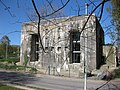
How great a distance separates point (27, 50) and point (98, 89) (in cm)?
2169

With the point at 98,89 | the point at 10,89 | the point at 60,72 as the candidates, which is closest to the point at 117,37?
the point at 10,89

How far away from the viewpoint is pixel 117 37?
8.36 ft

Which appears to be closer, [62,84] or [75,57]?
[62,84]

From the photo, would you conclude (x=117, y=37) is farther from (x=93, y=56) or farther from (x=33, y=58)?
(x=33, y=58)

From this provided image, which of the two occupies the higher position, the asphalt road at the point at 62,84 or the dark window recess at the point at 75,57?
the dark window recess at the point at 75,57

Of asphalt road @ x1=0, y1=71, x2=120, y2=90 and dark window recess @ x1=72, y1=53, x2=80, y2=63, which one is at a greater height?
dark window recess @ x1=72, y1=53, x2=80, y2=63

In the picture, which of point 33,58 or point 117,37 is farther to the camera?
point 33,58

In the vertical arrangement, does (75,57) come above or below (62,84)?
above

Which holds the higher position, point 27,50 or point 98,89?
point 27,50

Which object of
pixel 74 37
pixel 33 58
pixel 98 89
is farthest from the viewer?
pixel 33 58

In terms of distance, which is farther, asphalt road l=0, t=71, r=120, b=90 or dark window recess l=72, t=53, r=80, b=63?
dark window recess l=72, t=53, r=80, b=63

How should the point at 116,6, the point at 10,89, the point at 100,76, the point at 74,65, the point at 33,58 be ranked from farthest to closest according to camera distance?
1. the point at 33,58
2. the point at 74,65
3. the point at 100,76
4. the point at 10,89
5. the point at 116,6

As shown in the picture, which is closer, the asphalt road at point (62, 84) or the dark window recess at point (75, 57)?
the asphalt road at point (62, 84)

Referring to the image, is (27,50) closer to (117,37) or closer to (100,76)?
(100,76)
